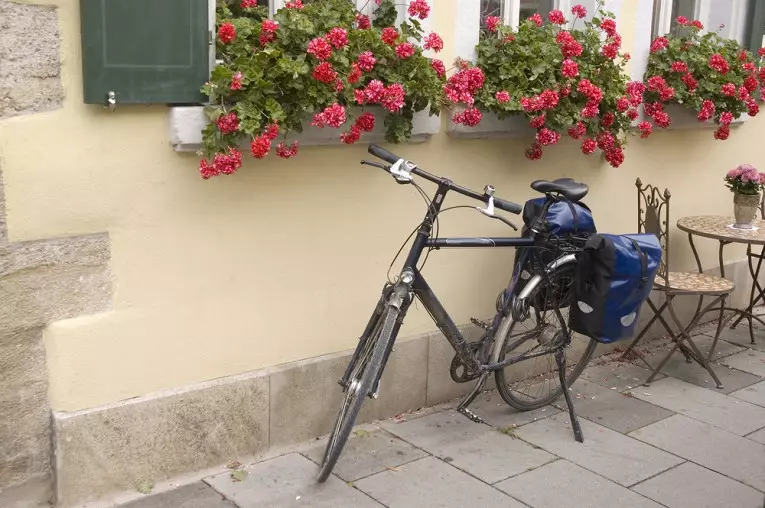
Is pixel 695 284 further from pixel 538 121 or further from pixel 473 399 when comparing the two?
pixel 473 399

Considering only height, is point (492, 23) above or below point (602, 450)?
above

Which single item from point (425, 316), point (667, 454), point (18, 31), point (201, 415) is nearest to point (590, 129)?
point (425, 316)

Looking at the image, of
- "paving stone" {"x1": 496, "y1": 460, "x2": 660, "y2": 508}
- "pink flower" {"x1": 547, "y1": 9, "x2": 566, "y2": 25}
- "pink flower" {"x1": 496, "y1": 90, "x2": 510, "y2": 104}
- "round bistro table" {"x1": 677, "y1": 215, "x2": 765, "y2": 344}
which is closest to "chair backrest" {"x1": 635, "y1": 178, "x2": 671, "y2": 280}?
"round bistro table" {"x1": 677, "y1": 215, "x2": 765, "y2": 344}

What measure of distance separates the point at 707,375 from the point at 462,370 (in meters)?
1.91

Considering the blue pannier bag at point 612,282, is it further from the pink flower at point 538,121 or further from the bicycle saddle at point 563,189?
the pink flower at point 538,121

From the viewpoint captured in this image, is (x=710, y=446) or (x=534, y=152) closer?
(x=710, y=446)

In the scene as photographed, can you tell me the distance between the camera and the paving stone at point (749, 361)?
5.85 m

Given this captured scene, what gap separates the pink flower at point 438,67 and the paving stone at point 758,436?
242 cm

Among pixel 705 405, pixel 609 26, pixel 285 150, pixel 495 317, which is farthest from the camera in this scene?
pixel 705 405

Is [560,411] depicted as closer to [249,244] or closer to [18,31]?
[249,244]

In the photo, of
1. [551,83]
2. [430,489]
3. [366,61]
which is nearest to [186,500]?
[430,489]

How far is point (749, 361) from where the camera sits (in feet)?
19.7

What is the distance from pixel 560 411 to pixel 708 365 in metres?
1.15

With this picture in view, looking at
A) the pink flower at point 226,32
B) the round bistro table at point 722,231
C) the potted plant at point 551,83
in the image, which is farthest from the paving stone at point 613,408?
the pink flower at point 226,32
